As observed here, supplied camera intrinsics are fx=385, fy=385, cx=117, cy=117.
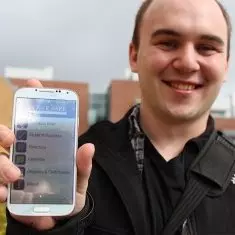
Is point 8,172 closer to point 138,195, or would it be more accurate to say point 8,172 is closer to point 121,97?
point 138,195

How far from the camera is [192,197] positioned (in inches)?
28.0

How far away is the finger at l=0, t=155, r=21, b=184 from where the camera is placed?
521 millimetres

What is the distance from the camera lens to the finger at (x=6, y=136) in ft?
1.77

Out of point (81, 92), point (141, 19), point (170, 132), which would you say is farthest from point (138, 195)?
point (81, 92)

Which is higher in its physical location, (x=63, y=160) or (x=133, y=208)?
(x=63, y=160)

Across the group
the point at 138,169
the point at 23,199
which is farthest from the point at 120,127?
the point at 23,199

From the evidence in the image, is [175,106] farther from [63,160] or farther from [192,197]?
[63,160]

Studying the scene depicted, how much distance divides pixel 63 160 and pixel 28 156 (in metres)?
0.05

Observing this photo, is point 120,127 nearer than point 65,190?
No

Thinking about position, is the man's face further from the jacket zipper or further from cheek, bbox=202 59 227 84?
the jacket zipper

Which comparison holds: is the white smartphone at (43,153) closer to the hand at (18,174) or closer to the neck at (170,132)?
the hand at (18,174)

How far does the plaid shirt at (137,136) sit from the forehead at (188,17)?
19 cm

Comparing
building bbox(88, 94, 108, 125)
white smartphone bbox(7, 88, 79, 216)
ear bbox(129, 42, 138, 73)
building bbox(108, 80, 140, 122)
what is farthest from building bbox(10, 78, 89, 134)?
white smartphone bbox(7, 88, 79, 216)

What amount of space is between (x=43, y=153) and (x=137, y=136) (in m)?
0.30
